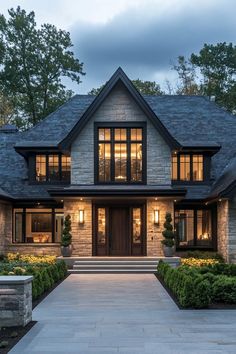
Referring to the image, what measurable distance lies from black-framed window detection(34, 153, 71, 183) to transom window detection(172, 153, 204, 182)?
5064 mm

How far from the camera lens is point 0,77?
43062mm

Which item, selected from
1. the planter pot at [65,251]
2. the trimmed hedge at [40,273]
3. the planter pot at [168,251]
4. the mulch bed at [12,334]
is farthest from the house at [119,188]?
the mulch bed at [12,334]

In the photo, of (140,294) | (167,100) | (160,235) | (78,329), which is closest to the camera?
(78,329)

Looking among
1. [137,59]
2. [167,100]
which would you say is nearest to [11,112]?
[137,59]

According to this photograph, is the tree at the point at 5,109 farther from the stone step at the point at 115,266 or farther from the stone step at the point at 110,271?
the stone step at the point at 110,271

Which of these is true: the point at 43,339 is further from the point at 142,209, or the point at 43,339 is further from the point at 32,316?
the point at 142,209

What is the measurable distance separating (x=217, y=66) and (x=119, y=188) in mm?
25766

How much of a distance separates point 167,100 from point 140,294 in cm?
1759

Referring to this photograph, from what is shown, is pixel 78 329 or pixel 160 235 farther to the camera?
pixel 160 235

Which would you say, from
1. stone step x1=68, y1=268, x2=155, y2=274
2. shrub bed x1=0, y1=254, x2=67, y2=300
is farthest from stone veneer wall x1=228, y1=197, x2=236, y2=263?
shrub bed x1=0, y1=254, x2=67, y2=300

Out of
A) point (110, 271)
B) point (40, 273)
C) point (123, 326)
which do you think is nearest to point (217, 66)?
point (110, 271)

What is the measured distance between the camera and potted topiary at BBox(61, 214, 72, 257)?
2219cm

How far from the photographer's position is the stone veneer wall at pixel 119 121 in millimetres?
23312

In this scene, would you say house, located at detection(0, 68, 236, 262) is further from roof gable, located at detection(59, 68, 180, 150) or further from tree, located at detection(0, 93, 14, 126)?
tree, located at detection(0, 93, 14, 126)
